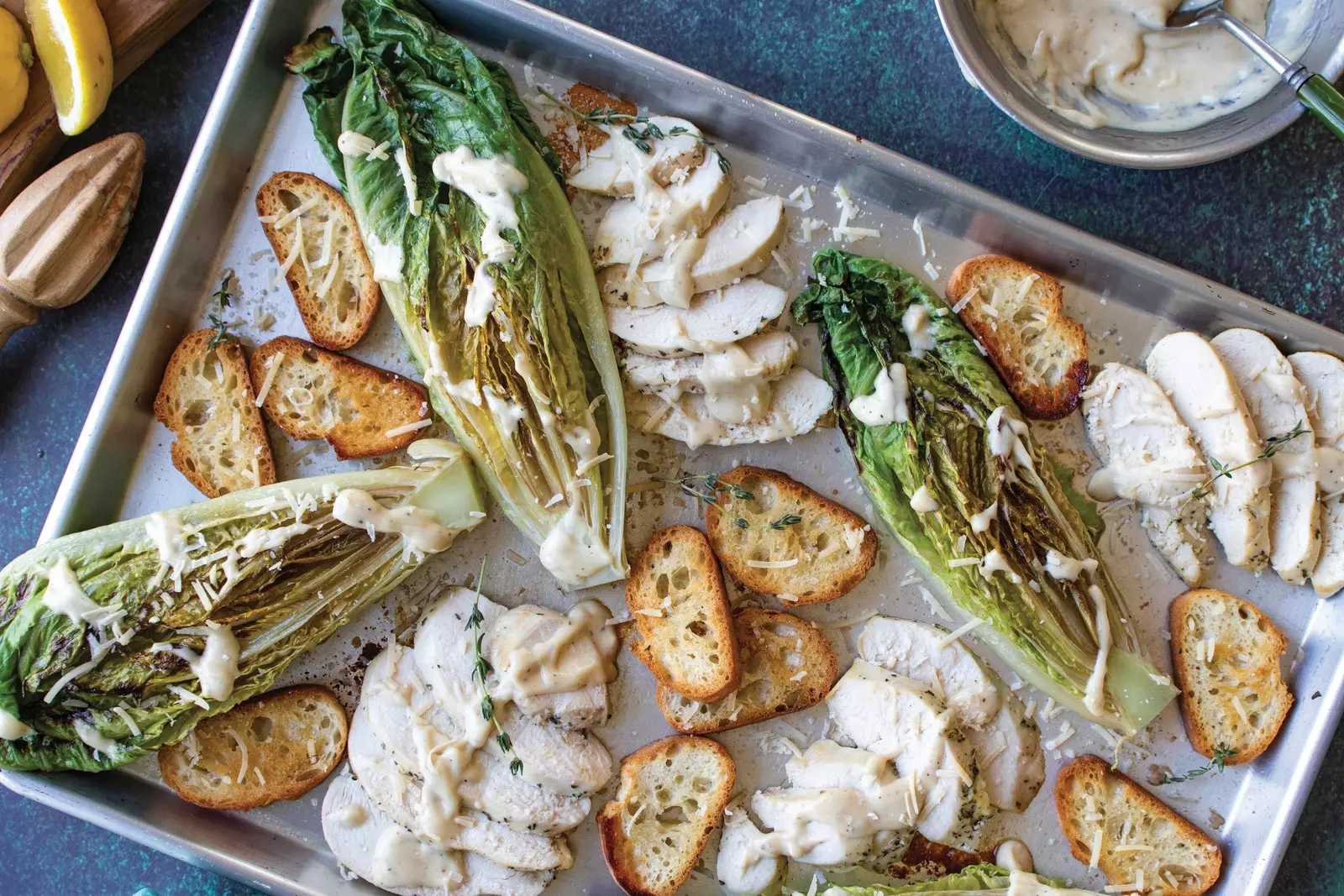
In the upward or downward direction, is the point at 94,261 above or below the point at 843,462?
above

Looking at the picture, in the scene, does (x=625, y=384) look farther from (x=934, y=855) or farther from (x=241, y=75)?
(x=934, y=855)

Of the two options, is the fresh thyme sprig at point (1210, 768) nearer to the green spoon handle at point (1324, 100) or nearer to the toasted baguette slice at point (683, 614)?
the toasted baguette slice at point (683, 614)

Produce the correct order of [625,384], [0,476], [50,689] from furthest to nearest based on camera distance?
[0,476] → [625,384] → [50,689]

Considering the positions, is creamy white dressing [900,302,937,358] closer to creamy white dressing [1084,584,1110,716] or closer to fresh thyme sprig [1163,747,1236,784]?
creamy white dressing [1084,584,1110,716]

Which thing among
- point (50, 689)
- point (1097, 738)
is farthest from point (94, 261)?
point (1097, 738)

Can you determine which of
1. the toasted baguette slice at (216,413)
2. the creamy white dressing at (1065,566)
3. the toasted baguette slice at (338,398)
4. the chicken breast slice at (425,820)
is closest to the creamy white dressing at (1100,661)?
the creamy white dressing at (1065,566)

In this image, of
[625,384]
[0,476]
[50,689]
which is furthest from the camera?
[0,476]

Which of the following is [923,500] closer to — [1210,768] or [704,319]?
[704,319]

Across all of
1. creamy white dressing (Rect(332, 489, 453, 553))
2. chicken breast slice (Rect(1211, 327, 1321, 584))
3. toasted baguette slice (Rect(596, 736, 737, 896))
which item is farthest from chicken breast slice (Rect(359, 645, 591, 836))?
chicken breast slice (Rect(1211, 327, 1321, 584))
